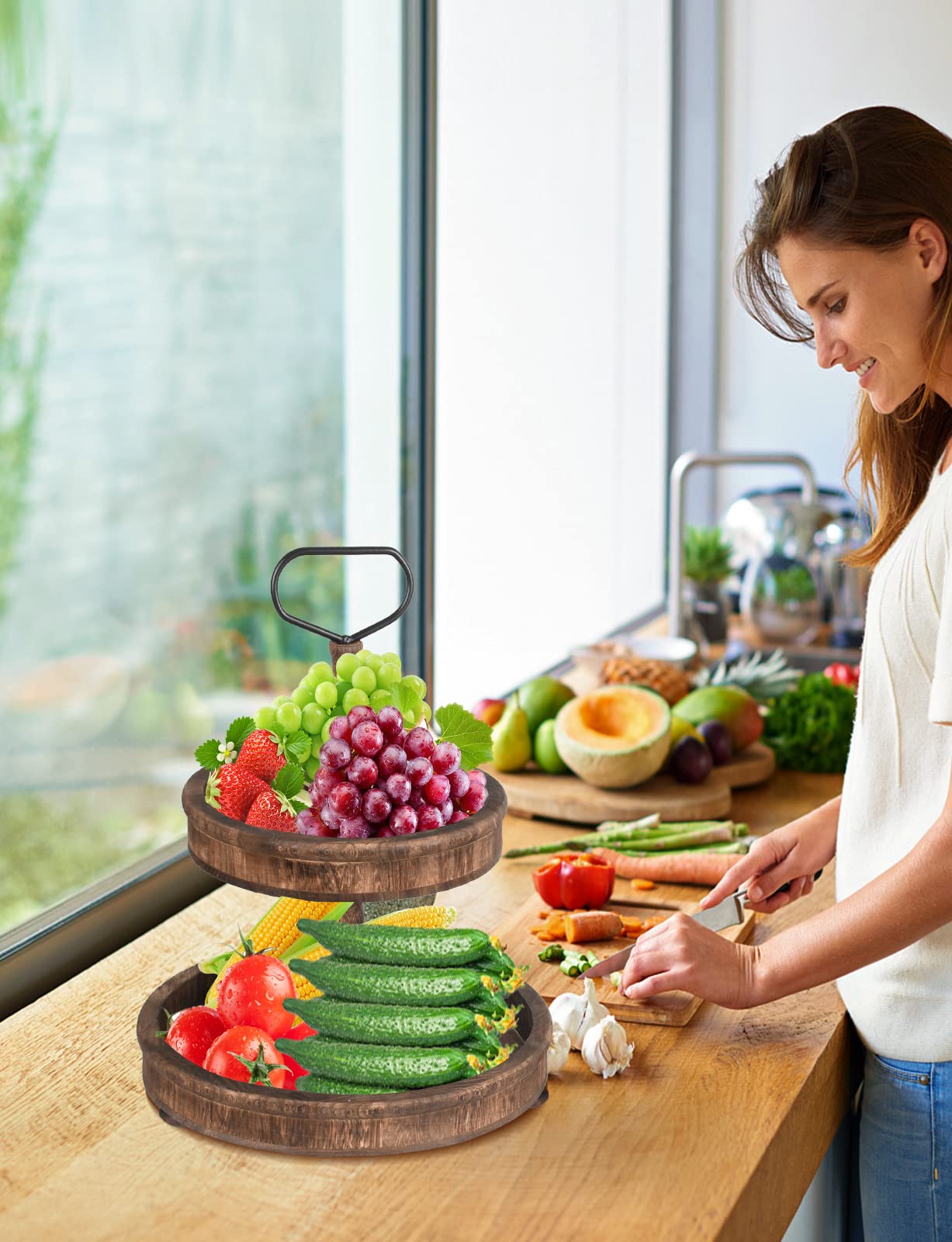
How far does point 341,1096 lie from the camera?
0.97 meters

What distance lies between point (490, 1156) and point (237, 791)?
335 millimetres

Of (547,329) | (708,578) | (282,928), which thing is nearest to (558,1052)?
(282,928)

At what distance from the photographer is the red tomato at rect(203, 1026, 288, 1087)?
1.00 metres

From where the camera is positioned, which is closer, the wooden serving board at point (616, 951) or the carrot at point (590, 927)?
the wooden serving board at point (616, 951)

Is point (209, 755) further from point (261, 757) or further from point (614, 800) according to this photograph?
point (614, 800)

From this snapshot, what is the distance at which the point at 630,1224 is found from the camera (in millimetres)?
913

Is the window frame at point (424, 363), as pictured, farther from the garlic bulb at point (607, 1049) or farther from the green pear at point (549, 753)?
the garlic bulb at point (607, 1049)

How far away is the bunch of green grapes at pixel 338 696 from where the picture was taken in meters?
1.00

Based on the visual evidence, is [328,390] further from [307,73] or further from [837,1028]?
[837,1028]

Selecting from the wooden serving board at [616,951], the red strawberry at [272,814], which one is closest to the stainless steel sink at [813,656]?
the wooden serving board at [616,951]

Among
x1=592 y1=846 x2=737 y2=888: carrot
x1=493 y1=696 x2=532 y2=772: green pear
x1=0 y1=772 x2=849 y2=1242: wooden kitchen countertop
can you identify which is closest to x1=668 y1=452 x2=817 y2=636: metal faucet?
x1=493 y1=696 x2=532 y2=772: green pear

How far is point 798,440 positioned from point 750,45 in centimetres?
117

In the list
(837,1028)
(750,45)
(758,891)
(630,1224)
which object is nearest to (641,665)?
(758,891)

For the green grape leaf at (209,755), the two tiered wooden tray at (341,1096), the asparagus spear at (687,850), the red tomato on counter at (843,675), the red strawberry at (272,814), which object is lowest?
the asparagus spear at (687,850)
